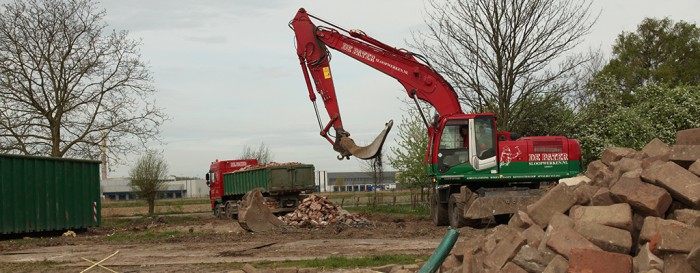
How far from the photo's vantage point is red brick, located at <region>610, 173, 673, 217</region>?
7.39 metres

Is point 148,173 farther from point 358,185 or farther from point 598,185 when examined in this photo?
point 358,185

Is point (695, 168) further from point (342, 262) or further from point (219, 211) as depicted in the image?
point (219, 211)

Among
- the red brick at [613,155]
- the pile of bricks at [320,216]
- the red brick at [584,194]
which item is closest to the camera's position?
the red brick at [584,194]

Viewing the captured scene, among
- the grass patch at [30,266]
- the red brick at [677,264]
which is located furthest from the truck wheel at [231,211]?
the red brick at [677,264]

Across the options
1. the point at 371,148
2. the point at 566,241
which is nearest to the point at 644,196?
the point at 566,241

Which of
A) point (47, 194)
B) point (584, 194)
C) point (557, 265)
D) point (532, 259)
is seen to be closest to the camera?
point (557, 265)

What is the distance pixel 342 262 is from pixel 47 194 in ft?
48.0

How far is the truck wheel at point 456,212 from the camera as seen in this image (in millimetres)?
17234

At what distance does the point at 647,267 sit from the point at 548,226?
1.37 m

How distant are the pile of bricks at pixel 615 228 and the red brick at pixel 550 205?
0.01 meters

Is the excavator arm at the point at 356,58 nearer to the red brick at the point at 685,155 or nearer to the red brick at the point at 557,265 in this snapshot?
the red brick at the point at 685,155

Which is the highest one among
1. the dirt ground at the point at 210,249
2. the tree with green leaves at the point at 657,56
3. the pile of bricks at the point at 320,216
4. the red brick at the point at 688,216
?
the tree with green leaves at the point at 657,56

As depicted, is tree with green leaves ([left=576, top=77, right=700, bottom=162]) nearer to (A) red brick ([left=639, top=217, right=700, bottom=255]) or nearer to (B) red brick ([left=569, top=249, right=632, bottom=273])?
(A) red brick ([left=639, top=217, right=700, bottom=255])

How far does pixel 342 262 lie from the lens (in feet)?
39.8
